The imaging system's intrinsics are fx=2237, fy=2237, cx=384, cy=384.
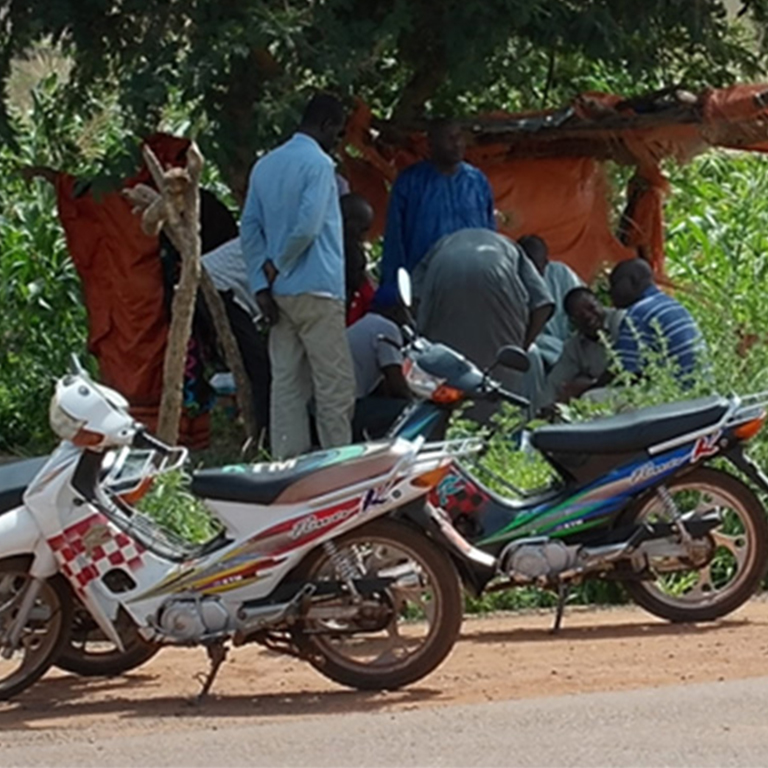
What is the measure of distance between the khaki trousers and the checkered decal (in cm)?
266

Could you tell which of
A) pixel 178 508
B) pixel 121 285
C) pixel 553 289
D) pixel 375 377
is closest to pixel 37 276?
pixel 121 285

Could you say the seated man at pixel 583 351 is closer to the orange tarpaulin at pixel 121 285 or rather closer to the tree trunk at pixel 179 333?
the tree trunk at pixel 179 333

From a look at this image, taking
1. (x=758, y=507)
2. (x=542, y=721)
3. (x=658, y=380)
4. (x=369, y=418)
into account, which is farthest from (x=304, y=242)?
(x=542, y=721)

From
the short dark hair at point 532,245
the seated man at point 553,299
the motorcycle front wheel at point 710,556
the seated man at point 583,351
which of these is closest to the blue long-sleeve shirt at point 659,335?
the seated man at point 583,351

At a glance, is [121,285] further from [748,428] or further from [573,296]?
[748,428]

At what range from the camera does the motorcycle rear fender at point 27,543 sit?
24.5ft

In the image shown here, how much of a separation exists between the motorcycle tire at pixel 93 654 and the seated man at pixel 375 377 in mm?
2468

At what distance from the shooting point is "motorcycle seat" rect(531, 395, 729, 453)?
27.7 ft

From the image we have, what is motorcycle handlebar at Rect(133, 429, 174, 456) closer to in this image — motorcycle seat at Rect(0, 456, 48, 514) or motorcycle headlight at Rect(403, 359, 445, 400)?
motorcycle seat at Rect(0, 456, 48, 514)

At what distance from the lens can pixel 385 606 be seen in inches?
296

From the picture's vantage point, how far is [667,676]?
7.67 m

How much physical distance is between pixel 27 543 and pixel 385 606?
1.21 metres

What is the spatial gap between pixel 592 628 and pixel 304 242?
223 centimetres

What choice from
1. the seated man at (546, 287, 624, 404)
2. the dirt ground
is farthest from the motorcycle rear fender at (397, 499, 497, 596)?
the seated man at (546, 287, 624, 404)
